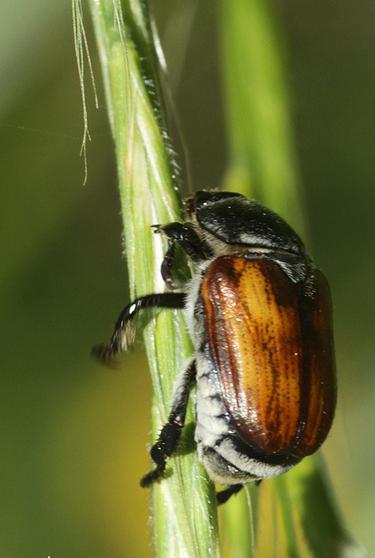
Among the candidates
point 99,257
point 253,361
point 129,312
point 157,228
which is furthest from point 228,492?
point 99,257

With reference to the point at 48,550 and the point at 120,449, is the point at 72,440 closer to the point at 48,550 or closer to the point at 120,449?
the point at 120,449

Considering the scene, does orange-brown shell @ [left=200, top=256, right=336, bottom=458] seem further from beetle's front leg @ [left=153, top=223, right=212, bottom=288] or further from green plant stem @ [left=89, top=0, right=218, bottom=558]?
green plant stem @ [left=89, top=0, right=218, bottom=558]

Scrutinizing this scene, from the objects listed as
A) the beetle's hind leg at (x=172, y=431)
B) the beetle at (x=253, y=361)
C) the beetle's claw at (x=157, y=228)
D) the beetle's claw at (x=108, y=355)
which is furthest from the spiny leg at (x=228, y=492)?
the beetle's claw at (x=157, y=228)

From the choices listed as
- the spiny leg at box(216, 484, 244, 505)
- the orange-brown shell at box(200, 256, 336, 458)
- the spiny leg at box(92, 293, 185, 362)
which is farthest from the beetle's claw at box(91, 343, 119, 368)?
the spiny leg at box(216, 484, 244, 505)

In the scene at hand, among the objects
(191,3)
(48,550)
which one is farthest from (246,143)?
(48,550)

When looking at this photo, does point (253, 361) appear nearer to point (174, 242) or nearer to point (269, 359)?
point (269, 359)

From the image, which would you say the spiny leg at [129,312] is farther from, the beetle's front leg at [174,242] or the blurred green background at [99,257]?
the blurred green background at [99,257]
